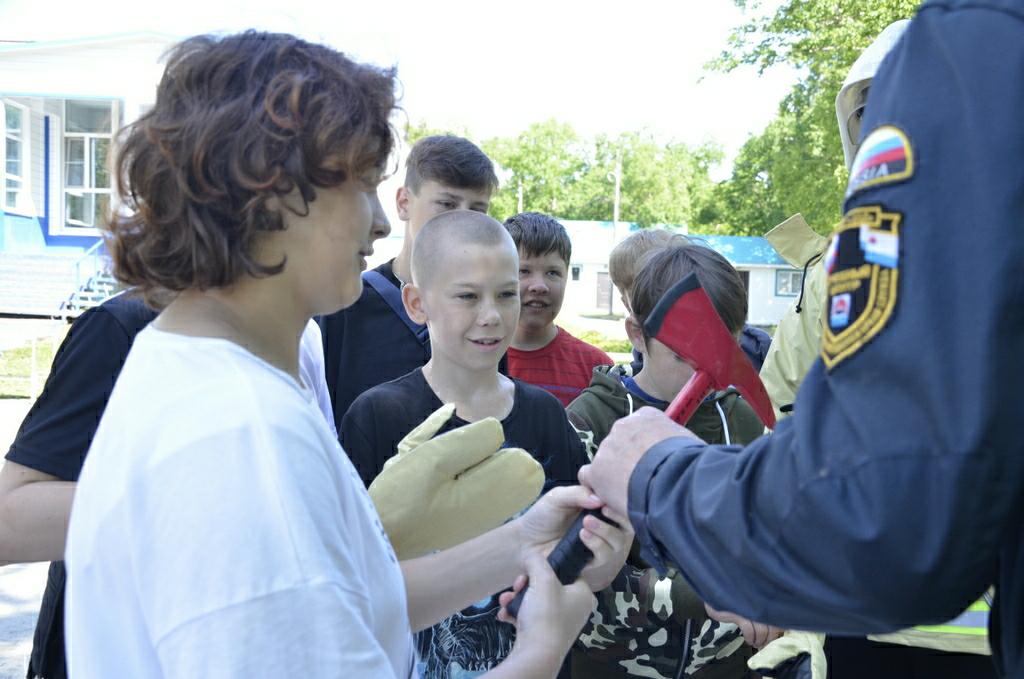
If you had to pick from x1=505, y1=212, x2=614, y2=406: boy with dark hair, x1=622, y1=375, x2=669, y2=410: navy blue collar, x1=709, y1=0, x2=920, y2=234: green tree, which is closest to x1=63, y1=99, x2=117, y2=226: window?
x1=709, y1=0, x2=920, y2=234: green tree

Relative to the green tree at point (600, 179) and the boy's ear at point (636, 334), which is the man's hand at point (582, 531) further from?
the green tree at point (600, 179)

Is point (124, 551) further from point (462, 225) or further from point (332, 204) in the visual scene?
point (462, 225)

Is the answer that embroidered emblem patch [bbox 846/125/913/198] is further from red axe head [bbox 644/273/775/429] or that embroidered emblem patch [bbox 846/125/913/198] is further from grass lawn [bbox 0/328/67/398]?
grass lawn [bbox 0/328/67/398]

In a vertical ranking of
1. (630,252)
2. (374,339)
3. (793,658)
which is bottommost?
(793,658)

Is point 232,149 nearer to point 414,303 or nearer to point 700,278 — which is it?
point 414,303

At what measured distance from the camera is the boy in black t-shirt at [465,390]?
2566 millimetres

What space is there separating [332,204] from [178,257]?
24 centimetres

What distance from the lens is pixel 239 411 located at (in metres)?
1.14

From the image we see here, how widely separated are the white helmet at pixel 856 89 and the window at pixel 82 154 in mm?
20663

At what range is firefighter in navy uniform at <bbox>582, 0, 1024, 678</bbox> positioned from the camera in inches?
42.1

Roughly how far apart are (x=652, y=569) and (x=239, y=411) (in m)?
1.82

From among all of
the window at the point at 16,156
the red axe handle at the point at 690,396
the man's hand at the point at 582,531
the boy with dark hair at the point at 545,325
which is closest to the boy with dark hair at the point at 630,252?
the boy with dark hair at the point at 545,325

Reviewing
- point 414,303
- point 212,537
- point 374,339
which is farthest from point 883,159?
point 374,339

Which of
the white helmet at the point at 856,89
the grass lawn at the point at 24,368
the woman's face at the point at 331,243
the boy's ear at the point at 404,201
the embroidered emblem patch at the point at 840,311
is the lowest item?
the grass lawn at the point at 24,368
